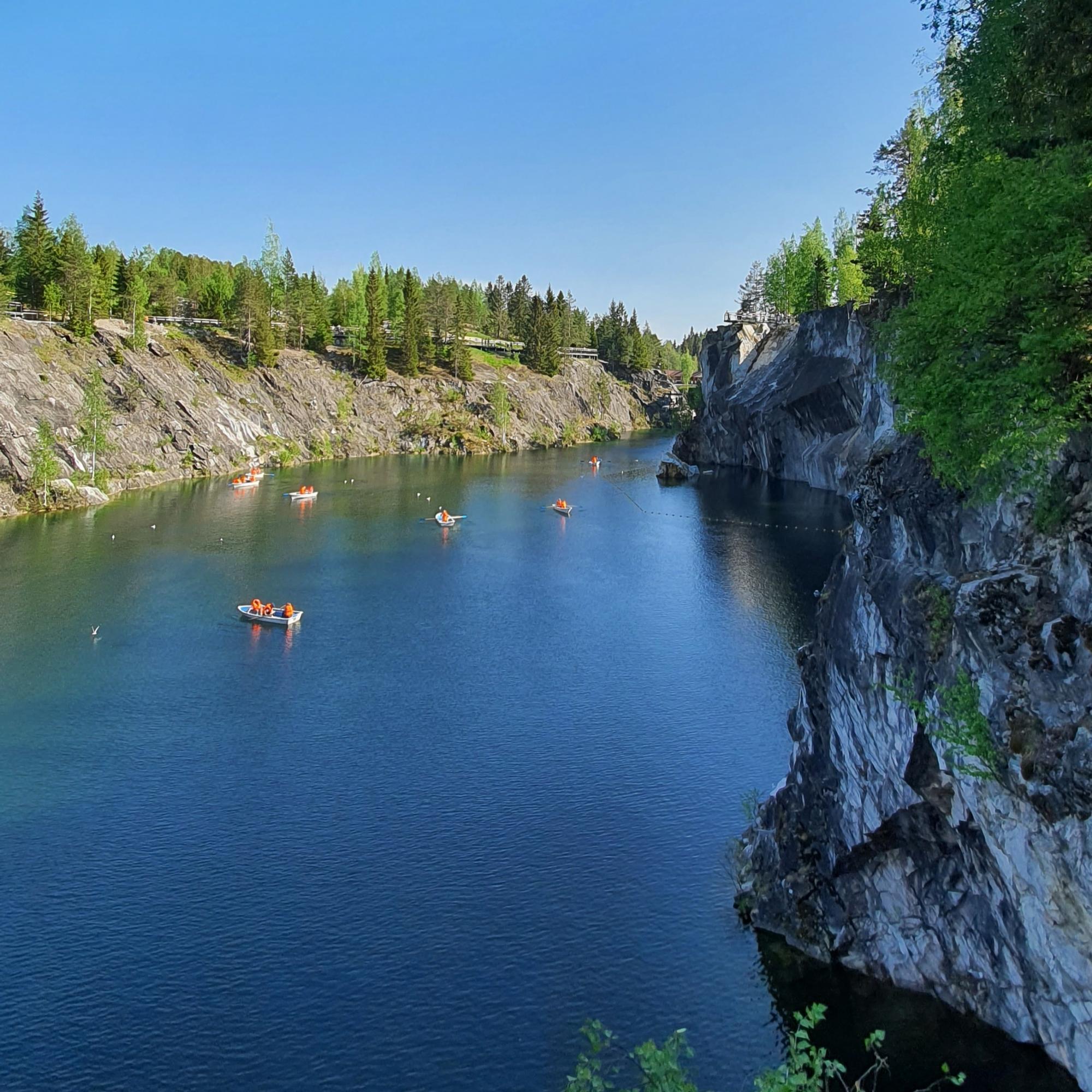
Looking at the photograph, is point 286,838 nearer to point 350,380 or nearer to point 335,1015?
point 335,1015

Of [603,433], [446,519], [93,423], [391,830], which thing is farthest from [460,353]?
[391,830]

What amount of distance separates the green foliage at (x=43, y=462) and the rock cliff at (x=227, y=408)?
0.76 metres

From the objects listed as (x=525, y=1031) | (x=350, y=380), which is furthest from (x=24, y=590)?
(x=350, y=380)

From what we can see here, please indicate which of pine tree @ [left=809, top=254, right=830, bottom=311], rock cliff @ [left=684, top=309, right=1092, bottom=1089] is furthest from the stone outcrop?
rock cliff @ [left=684, top=309, right=1092, bottom=1089]

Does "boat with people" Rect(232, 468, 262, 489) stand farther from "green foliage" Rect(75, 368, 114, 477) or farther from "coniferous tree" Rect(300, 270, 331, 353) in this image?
"coniferous tree" Rect(300, 270, 331, 353)

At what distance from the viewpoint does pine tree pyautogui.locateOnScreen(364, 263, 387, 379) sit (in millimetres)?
152875

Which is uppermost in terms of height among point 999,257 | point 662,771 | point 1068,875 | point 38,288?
point 38,288

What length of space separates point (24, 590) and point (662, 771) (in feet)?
151

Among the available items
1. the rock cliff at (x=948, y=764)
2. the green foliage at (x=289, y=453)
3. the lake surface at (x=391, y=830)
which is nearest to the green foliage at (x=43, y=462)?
the lake surface at (x=391, y=830)

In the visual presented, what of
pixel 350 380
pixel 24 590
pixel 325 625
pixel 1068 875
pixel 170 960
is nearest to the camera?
pixel 1068 875

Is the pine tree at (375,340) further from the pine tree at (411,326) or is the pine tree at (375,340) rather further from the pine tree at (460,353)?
the pine tree at (460,353)

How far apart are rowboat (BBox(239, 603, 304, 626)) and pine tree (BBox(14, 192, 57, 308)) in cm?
7298

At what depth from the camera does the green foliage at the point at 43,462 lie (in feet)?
296

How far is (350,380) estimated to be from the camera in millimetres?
151750
